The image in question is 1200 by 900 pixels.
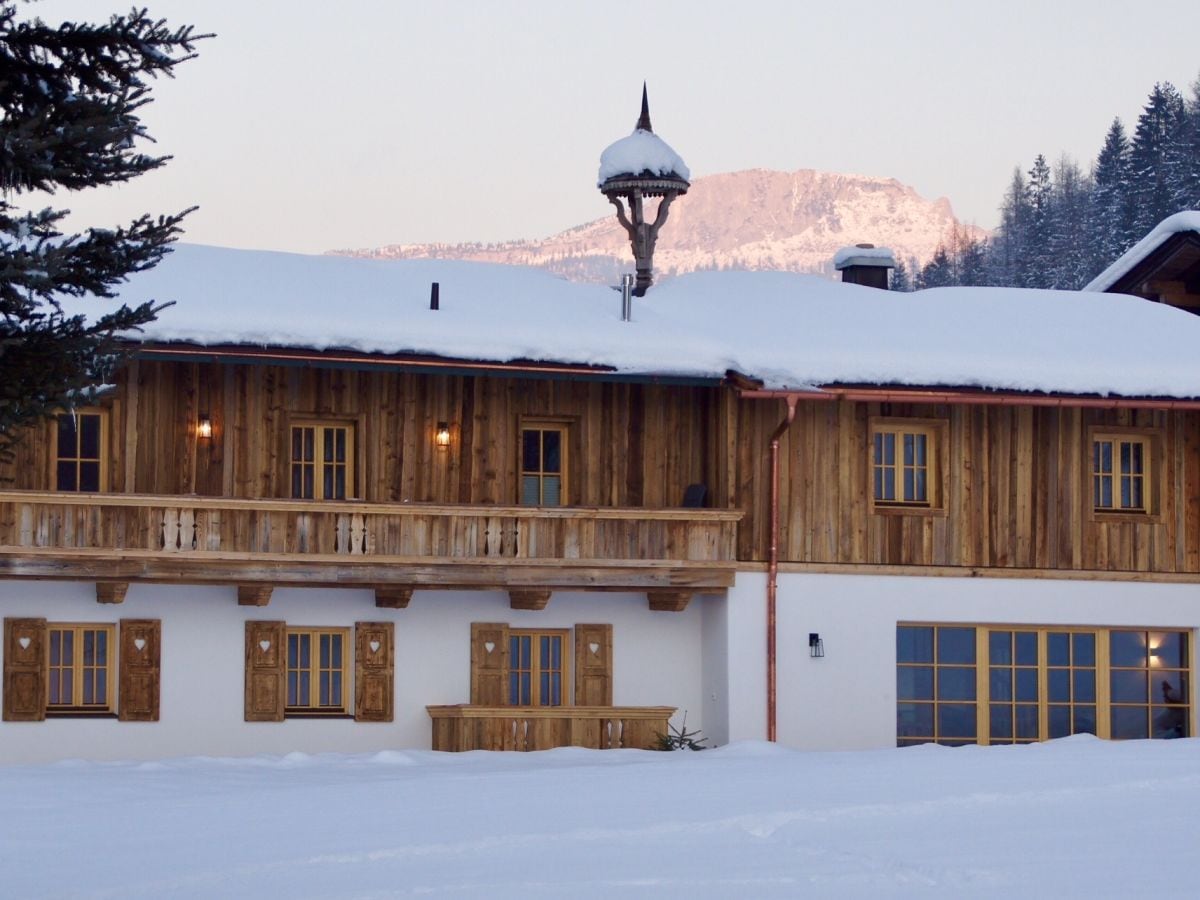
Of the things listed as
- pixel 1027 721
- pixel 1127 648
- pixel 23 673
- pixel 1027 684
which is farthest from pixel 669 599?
pixel 23 673

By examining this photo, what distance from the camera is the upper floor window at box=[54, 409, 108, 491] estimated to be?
25125mm

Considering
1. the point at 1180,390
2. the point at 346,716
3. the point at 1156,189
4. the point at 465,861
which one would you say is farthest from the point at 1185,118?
the point at 465,861

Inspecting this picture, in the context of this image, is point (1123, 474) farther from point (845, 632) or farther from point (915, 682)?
point (845, 632)

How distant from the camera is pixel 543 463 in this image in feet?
87.2

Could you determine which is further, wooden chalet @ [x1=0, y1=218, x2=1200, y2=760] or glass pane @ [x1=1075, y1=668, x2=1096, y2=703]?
glass pane @ [x1=1075, y1=668, x2=1096, y2=703]

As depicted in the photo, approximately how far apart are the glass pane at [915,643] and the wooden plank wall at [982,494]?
2.76 feet

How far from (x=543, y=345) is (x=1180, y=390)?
8.10m

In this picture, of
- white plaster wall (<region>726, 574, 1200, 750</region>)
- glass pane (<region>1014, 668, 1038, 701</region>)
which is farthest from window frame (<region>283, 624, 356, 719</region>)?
glass pane (<region>1014, 668, 1038, 701</region>)

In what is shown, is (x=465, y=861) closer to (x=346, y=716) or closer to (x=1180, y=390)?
(x=346, y=716)

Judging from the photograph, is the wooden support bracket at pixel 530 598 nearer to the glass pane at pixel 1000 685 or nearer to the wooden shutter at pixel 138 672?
the wooden shutter at pixel 138 672

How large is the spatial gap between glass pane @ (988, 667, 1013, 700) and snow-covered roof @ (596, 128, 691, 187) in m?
8.72

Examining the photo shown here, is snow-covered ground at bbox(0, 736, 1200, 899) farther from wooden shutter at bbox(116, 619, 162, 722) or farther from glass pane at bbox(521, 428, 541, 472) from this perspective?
glass pane at bbox(521, 428, 541, 472)

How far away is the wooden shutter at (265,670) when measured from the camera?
82.4 ft

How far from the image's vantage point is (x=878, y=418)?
88.0 feet
